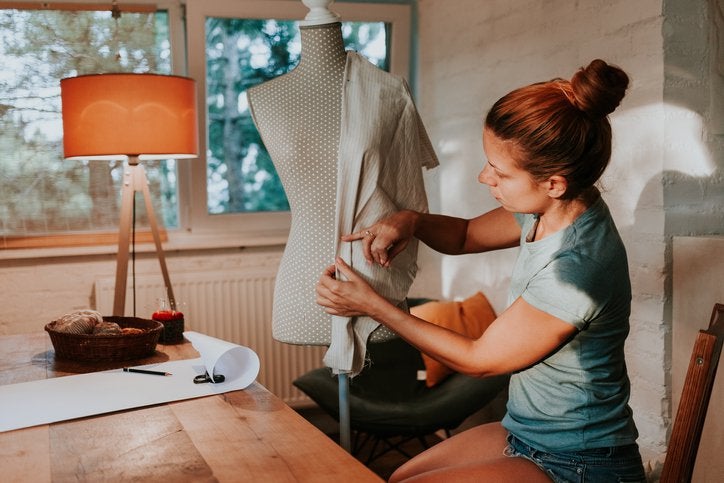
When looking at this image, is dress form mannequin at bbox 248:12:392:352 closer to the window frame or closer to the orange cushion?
the orange cushion

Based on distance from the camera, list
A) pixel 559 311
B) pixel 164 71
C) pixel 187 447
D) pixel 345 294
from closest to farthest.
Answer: pixel 187 447, pixel 559 311, pixel 345 294, pixel 164 71

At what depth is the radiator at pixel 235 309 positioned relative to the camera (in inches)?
130

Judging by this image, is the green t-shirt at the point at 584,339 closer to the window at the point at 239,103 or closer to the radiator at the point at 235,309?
the radiator at the point at 235,309

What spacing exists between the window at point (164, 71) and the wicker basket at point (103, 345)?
1497 millimetres

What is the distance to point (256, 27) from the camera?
3.53 metres

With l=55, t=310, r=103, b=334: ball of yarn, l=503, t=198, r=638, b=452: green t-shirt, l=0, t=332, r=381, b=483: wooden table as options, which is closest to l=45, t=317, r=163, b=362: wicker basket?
l=55, t=310, r=103, b=334: ball of yarn

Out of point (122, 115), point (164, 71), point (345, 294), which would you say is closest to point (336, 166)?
point (345, 294)

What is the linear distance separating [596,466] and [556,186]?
51cm

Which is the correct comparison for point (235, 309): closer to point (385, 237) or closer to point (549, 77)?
point (549, 77)

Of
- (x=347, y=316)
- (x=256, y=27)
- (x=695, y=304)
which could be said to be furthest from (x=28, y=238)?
(x=695, y=304)

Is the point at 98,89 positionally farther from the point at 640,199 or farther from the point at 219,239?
the point at 640,199

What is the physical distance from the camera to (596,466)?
1.40m

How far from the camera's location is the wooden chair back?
53.8 inches

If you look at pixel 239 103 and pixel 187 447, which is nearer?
pixel 187 447
